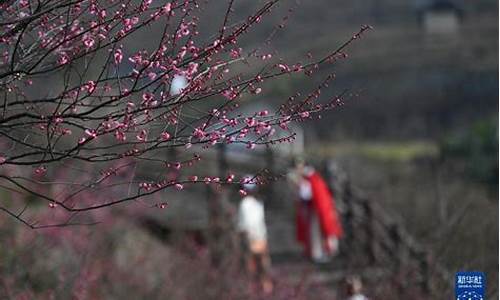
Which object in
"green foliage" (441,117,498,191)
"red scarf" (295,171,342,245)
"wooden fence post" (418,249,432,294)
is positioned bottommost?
"wooden fence post" (418,249,432,294)

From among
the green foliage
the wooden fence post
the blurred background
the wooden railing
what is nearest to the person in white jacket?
the blurred background

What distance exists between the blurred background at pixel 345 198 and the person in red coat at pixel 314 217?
398 mm

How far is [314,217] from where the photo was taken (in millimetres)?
16203

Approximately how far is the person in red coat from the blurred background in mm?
398

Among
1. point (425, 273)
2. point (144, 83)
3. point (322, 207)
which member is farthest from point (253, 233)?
point (144, 83)

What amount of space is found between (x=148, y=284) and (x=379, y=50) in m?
34.0

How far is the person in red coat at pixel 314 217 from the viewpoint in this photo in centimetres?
1596

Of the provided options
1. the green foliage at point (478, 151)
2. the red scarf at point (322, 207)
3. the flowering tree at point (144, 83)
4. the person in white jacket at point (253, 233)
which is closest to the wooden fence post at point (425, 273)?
the person in white jacket at point (253, 233)

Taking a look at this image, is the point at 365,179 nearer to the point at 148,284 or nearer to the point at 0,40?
the point at 148,284

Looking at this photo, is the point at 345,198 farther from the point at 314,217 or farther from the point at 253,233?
the point at 253,233

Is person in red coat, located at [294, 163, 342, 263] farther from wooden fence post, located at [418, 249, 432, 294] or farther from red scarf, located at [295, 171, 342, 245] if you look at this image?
wooden fence post, located at [418, 249, 432, 294]

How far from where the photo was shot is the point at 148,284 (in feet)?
43.4

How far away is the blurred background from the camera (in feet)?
38.7

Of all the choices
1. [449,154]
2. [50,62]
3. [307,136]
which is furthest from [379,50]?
[50,62]
